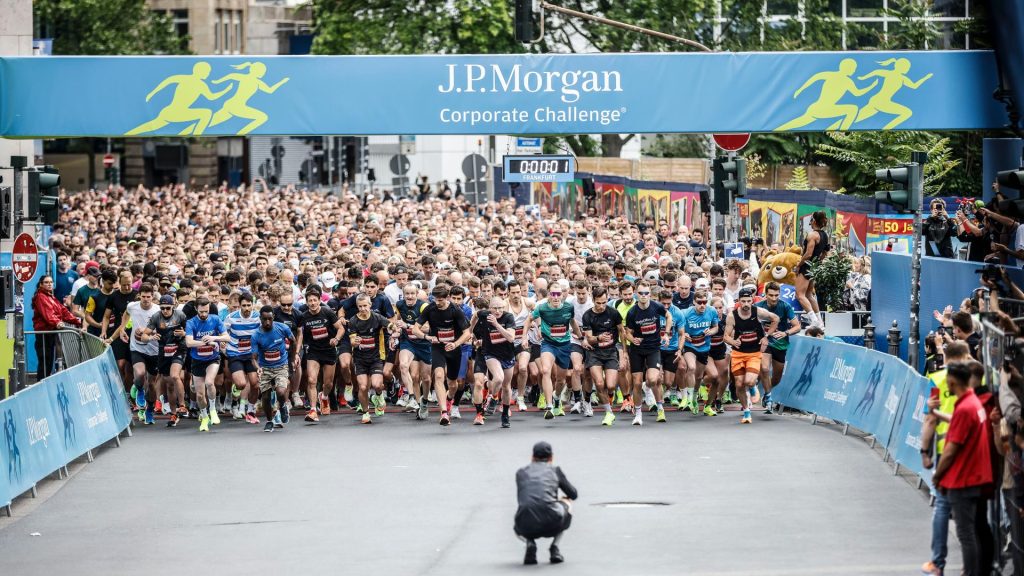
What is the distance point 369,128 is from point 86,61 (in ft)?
11.4

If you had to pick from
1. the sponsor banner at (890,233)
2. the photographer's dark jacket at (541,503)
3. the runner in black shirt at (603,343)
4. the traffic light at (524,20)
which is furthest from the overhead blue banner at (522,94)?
the photographer's dark jacket at (541,503)

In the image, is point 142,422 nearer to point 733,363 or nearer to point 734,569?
point 733,363

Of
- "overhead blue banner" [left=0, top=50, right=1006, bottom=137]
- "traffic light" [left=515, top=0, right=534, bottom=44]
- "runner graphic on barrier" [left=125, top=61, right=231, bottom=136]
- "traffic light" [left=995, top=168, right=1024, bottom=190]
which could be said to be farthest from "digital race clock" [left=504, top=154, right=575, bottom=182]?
"traffic light" [left=995, top=168, right=1024, bottom=190]

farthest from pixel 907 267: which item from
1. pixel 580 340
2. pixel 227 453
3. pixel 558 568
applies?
pixel 558 568

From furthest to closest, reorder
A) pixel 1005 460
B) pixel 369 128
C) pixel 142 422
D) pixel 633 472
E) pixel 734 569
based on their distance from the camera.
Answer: pixel 142 422, pixel 369 128, pixel 633 472, pixel 734 569, pixel 1005 460

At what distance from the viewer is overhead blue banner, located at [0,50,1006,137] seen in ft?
63.6

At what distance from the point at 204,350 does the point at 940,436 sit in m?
10.8

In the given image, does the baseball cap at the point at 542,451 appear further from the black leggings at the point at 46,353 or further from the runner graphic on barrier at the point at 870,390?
the black leggings at the point at 46,353

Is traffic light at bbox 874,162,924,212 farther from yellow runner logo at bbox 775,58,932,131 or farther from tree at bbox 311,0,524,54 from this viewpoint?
tree at bbox 311,0,524,54

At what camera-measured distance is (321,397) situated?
21.2m

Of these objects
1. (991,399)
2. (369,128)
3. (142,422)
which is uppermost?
(369,128)

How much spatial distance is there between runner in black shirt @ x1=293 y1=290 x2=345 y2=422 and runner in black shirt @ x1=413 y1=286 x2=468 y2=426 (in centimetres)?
111

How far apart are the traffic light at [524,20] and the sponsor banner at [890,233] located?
25.4 feet

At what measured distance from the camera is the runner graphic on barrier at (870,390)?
57.4ft
